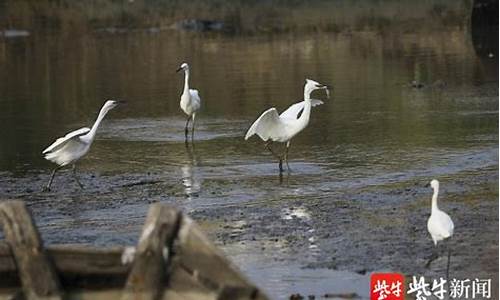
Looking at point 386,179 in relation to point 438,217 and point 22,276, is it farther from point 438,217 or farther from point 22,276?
point 22,276

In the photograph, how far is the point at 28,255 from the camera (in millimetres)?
5605

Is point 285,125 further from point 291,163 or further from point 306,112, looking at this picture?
point 291,163

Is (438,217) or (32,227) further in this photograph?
(438,217)

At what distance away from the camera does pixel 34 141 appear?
723 inches

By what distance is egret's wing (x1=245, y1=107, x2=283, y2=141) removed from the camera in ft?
47.0

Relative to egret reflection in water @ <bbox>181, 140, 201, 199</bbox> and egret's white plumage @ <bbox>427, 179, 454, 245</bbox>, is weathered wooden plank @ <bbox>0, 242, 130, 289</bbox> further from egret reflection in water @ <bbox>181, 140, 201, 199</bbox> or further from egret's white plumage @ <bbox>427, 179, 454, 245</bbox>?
egret reflection in water @ <bbox>181, 140, 201, 199</bbox>

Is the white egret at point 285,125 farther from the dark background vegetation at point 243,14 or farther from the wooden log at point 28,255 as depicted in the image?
the dark background vegetation at point 243,14

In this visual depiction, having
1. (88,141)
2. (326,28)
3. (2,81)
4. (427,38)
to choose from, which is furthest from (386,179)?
(326,28)

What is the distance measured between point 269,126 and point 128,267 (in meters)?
9.21

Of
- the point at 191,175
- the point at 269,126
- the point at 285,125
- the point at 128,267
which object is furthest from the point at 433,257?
the point at 191,175

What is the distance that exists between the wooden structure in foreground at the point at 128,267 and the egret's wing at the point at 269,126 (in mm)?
8584

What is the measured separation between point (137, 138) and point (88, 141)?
4247 millimetres

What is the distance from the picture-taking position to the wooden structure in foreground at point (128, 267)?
17.4ft

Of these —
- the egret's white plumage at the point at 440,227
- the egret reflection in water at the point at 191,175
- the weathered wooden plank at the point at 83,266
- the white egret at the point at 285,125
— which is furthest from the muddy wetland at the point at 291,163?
the weathered wooden plank at the point at 83,266
